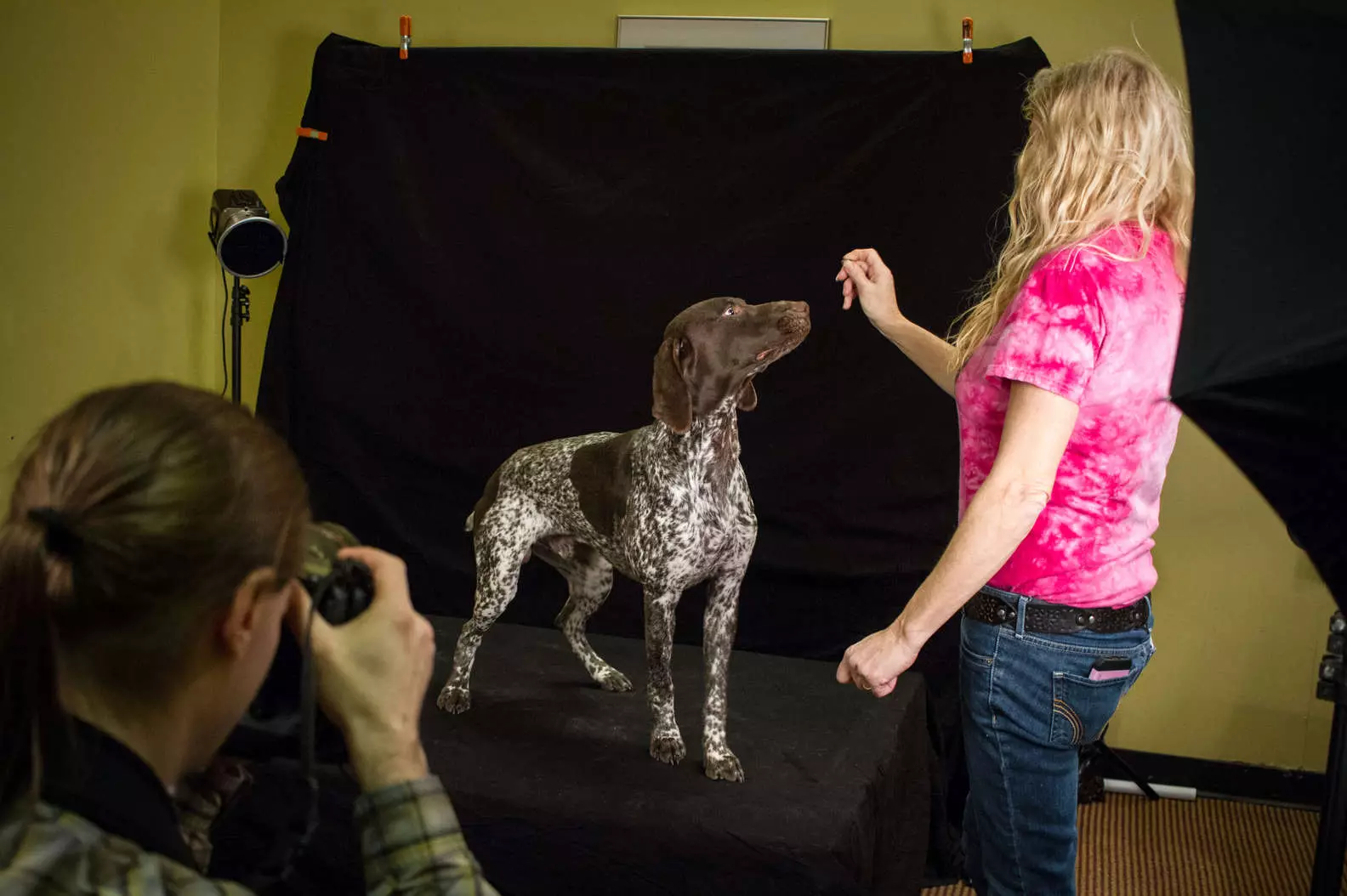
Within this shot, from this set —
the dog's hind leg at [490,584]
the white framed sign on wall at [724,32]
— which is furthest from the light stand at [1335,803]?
the white framed sign on wall at [724,32]

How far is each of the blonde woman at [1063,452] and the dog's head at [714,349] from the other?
0.58m

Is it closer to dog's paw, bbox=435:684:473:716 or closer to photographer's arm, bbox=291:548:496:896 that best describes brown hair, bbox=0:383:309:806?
photographer's arm, bbox=291:548:496:896

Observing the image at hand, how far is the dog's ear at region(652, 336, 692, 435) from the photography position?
2275 millimetres

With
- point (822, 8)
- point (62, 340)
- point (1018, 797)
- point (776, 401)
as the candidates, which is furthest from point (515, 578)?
point (822, 8)

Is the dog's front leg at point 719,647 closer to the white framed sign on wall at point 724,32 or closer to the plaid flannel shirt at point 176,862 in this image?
the plaid flannel shirt at point 176,862

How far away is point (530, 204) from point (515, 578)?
1359mm

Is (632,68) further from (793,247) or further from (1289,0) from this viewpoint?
(1289,0)

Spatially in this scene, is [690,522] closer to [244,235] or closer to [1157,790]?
[244,235]

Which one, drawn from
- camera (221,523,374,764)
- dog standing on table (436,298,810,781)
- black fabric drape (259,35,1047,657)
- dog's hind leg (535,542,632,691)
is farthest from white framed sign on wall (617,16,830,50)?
camera (221,523,374,764)

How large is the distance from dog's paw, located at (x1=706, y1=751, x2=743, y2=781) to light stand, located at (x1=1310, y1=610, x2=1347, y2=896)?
1257mm

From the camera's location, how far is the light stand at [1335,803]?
2.46 metres

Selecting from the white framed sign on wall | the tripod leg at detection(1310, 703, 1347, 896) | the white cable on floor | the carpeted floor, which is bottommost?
the carpeted floor

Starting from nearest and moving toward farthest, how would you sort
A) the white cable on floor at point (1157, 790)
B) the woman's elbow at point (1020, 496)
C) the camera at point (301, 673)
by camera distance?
1. the camera at point (301, 673)
2. the woman's elbow at point (1020, 496)
3. the white cable on floor at point (1157, 790)

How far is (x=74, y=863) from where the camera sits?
86 cm
